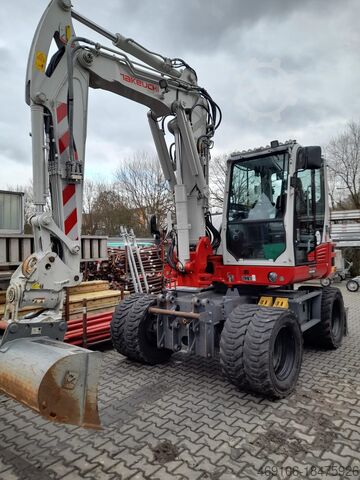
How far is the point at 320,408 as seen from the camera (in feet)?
12.5

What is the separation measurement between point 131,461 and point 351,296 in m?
11.3

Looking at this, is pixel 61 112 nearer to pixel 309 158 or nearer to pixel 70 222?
pixel 70 222

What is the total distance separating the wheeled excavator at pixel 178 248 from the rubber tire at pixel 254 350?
0.04 ft

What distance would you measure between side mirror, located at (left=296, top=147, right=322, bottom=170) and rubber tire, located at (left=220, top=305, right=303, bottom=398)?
1.86 metres

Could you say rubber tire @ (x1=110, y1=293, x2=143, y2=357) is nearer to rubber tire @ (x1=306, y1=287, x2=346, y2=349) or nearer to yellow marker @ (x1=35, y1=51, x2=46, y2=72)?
rubber tire @ (x1=306, y1=287, x2=346, y2=349)

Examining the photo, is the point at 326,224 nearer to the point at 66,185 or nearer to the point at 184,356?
the point at 184,356

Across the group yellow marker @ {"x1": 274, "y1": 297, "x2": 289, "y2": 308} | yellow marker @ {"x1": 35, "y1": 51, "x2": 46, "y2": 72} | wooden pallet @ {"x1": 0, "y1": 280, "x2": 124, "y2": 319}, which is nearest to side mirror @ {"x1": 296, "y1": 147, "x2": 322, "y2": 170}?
yellow marker @ {"x1": 274, "y1": 297, "x2": 289, "y2": 308}

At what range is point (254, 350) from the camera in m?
3.80

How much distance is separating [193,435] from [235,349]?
995 millimetres

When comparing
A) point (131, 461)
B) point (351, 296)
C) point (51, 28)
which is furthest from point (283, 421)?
point (351, 296)

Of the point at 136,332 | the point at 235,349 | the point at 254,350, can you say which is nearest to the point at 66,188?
the point at 136,332

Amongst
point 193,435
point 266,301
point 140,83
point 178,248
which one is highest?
point 140,83

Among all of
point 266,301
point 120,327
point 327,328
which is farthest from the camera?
point 327,328

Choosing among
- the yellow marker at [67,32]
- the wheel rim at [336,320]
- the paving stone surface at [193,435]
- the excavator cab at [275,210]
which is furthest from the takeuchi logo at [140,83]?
the wheel rim at [336,320]
